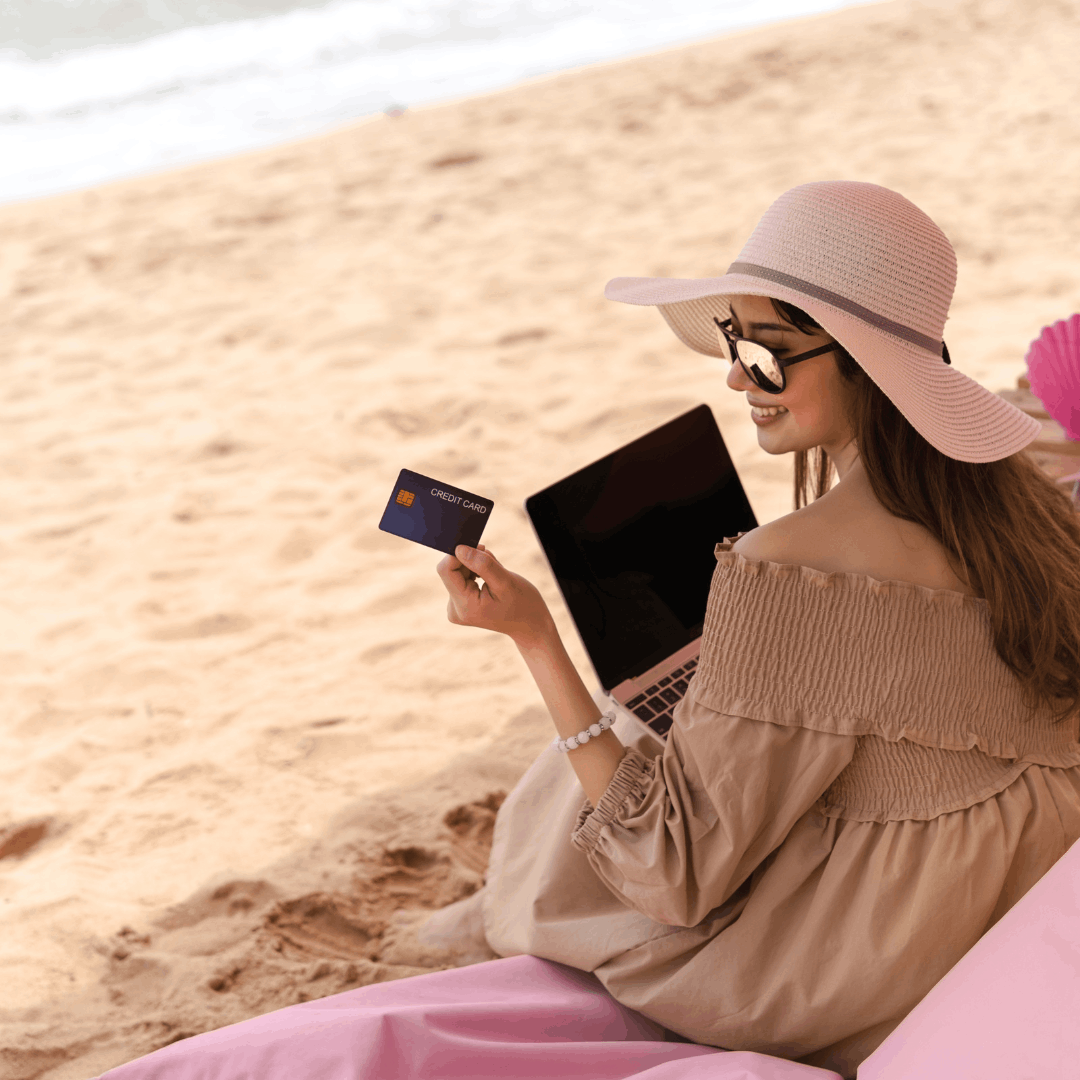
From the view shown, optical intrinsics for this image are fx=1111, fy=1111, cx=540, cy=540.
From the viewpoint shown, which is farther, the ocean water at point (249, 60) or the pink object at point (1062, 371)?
the ocean water at point (249, 60)

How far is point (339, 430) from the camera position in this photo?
14.6 feet

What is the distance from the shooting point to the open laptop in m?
1.80

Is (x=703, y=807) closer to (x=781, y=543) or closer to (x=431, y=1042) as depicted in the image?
(x=781, y=543)

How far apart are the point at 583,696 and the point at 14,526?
324 centimetres

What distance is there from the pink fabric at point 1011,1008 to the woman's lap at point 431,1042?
34cm

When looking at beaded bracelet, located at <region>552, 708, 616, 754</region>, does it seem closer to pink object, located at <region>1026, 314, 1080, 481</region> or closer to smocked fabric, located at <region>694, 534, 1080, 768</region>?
smocked fabric, located at <region>694, 534, 1080, 768</region>

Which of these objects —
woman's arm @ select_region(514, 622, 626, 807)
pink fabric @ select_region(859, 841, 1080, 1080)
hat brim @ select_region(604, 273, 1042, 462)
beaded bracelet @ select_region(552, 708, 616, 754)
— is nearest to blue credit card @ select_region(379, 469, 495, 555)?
woman's arm @ select_region(514, 622, 626, 807)

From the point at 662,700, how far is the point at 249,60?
18663mm

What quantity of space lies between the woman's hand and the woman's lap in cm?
48

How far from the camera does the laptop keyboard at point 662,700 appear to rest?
1.80 meters

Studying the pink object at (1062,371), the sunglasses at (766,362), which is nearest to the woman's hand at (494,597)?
the sunglasses at (766,362)

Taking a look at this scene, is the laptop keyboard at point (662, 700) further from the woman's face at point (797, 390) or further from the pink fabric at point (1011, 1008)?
the pink fabric at point (1011, 1008)

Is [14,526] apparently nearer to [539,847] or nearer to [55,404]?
[55,404]

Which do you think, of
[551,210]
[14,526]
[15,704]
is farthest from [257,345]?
[15,704]
